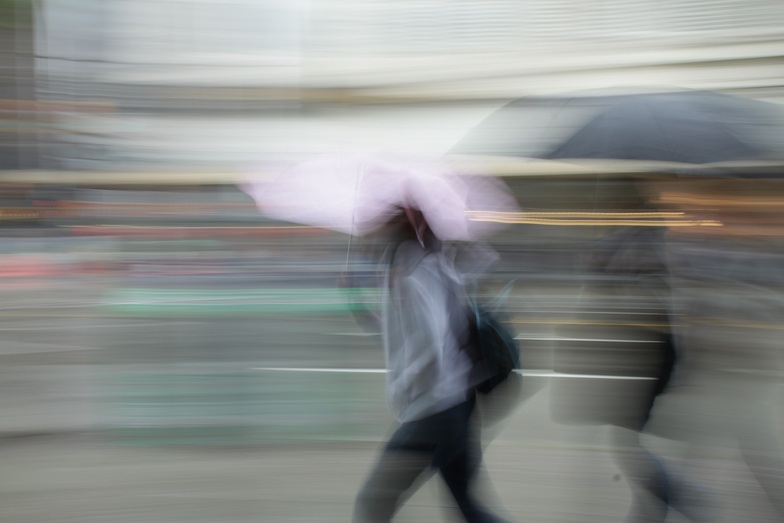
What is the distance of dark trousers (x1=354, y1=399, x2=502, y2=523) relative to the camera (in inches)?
84.0

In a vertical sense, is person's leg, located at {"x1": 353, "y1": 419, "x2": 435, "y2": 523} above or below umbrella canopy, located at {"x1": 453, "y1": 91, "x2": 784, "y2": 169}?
below

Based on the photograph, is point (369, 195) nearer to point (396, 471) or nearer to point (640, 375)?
point (396, 471)

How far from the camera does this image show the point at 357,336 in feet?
15.1

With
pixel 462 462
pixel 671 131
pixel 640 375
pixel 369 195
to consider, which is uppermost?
pixel 671 131

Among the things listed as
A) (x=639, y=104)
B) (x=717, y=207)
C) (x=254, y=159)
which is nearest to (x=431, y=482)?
(x=639, y=104)

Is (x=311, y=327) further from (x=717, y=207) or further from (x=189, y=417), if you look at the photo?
(x=717, y=207)

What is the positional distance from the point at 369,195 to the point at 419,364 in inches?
17.5

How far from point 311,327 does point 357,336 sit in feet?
0.86

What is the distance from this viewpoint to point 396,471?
2.16 metres

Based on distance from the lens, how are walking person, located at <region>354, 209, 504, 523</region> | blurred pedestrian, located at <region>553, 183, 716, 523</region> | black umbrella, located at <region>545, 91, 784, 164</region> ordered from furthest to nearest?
black umbrella, located at <region>545, 91, 784, 164</region> < blurred pedestrian, located at <region>553, 183, 716, 523</region> < walking person, located at <region>354, 209, 504, 523</region>

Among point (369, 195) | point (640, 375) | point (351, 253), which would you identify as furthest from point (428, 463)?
point (640, 375)

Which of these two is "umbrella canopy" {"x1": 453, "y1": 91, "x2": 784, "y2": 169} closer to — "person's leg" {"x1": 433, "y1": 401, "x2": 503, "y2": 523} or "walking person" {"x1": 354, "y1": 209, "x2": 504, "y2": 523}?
"walking person" {"x1": 354, "y1": 209, "x2": 504, "y2": 523}

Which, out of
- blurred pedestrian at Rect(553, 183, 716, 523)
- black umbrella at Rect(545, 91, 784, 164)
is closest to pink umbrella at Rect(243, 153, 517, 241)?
blurred pedestrian at Rect(553, 183, 716, 523)

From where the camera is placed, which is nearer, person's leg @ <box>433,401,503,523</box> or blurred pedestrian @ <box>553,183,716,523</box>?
person's leg @ <box>433,401,503,523</box>
